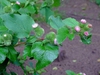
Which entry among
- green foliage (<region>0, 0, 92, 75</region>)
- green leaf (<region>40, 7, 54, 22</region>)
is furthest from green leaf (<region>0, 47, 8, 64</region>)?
green leaf (<region>40, 7, 54, 22</region>)

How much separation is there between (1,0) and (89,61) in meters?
2.39

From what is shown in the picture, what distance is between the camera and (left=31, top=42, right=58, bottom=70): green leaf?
37.7 inches

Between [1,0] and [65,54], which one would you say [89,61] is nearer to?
[65,54]

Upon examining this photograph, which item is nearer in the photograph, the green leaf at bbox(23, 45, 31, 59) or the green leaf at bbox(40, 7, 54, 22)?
the green leaf at bbox(23, 45, 31, 59)

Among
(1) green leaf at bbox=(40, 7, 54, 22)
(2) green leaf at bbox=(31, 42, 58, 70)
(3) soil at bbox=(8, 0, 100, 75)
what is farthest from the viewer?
(3) soil at bbox=(8, 0, 100, 75)

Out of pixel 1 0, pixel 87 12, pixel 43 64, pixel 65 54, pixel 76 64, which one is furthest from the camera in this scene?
pixel 87 12

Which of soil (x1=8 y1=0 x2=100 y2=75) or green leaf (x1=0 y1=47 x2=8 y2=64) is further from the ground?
green leaf (x1=0 y1=47 x2=8 y2=64)

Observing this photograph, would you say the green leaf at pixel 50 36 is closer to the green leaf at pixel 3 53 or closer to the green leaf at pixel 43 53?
the green leaf at pixel 43 53

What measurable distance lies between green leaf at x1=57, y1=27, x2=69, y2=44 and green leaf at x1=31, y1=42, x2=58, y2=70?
0.12 ft

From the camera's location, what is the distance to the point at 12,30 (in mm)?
982

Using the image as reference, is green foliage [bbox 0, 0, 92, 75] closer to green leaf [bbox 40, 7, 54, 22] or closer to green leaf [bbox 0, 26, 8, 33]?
green leaf [bbox 0, 26, 8, 33]

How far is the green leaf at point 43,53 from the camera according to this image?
3.14 ft

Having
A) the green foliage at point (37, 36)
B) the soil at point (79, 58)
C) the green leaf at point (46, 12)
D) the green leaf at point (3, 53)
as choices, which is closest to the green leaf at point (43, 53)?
the green foliage at point (37, 36)

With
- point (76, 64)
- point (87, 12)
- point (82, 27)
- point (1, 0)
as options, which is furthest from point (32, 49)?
point (87, 12)
